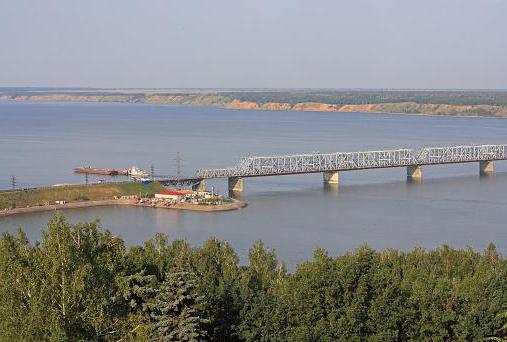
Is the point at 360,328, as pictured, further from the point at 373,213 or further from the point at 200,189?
the point at 200,189

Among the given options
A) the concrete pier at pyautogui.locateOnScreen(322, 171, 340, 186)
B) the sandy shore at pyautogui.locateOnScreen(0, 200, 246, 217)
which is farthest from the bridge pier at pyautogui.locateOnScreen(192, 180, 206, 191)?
the concrete pier at pyautogui.locateOnScreen(322, 171, 340, 186)

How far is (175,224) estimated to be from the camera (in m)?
A: 20.3

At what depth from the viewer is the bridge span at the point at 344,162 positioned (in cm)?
2706

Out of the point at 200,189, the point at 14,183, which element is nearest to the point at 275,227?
the point at 200,189

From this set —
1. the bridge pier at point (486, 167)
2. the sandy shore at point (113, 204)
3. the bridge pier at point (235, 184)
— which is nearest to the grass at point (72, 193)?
the sandy shore at point (113, 204)

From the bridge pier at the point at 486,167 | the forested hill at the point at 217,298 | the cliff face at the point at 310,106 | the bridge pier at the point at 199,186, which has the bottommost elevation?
the cliff face at the point at 310,106

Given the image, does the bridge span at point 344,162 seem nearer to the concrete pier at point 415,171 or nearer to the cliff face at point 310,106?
the concrete pier at point 415,171

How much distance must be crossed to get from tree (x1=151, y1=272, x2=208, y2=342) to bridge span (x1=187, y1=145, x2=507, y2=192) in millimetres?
18330

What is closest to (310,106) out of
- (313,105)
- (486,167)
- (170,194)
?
(313,105)

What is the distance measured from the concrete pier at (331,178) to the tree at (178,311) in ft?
67.0

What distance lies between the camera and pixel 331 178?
1107 inches

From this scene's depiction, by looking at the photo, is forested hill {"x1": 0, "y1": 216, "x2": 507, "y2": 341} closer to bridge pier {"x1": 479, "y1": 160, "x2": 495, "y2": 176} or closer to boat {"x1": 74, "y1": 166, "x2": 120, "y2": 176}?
boat {"x1": 74, "y1": 166, "x2": 120, "y2": 176}

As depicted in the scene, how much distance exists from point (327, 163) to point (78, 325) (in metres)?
22.5

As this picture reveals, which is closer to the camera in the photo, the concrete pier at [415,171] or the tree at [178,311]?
the tree at [178,311]
